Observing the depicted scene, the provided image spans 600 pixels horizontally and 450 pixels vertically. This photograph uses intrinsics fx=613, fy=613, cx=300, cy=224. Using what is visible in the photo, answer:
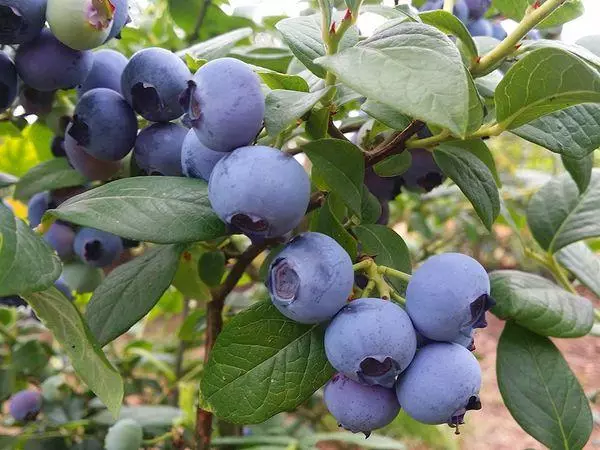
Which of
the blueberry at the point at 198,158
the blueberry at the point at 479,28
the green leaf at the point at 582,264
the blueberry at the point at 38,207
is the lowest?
the green leaf at the point at 582,264

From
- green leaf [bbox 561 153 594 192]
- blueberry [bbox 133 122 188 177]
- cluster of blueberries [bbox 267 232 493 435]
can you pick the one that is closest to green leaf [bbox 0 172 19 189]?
blueberry [bbox 133 122 188 177]

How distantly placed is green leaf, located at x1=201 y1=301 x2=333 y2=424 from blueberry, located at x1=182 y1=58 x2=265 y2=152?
0.19 metres

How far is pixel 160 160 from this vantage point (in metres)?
0.67

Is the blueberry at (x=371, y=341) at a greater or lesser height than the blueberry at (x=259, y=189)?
lesser

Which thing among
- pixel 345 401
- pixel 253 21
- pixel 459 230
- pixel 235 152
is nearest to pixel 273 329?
pixel 345 401

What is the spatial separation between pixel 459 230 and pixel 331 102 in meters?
2.04

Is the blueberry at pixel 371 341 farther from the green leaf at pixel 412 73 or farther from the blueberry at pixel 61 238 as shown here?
the blueberry at pixel 61 238

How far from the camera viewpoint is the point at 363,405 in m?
0.55

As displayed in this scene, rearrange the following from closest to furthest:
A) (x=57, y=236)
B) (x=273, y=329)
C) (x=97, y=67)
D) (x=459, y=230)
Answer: (x=273, y=329)
(x=97, y=67)
(x=57, y=236)
(x=459, y=230)

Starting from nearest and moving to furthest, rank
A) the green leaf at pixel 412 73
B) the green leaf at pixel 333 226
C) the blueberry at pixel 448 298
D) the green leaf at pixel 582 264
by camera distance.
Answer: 1. the green leaf at pixel 412 73
2. the blueberry at pixel 448 298
3. the green leaf at pixel 333 226
4. the green leaf at pixel 582 264

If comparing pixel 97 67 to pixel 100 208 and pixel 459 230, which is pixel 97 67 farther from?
pixel 459 230

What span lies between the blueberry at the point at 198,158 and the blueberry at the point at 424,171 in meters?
0.37

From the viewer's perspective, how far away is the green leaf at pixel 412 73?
0.41 meters

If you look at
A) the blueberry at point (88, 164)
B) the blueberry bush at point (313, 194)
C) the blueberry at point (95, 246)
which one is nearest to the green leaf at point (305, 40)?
the blueberry bush at point (313, 194)
